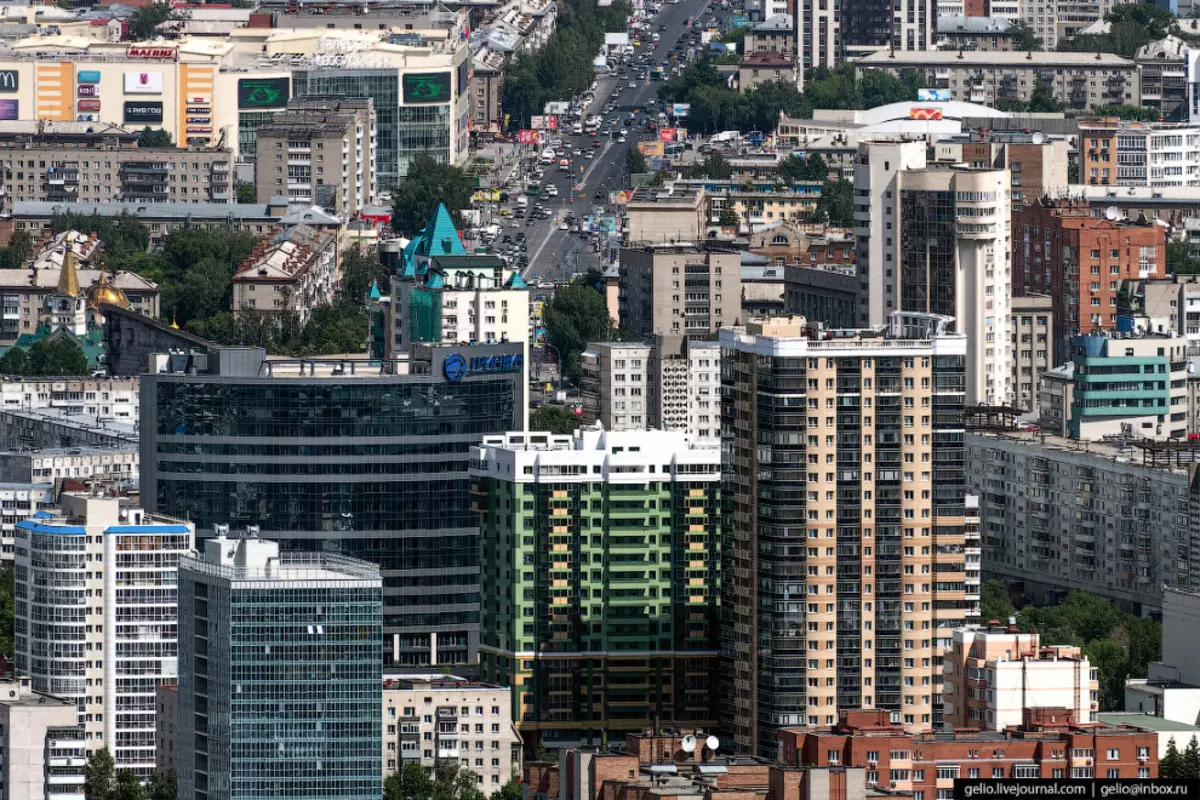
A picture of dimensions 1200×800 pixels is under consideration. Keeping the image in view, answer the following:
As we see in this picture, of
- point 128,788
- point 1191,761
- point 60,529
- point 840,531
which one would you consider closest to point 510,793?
point 128,788

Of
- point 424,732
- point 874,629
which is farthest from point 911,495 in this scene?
point 424,732

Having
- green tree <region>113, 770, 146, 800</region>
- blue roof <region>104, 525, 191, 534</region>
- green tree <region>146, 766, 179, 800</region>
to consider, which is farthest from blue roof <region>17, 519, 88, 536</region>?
green tree <region>113, 770, 146, 800</region>

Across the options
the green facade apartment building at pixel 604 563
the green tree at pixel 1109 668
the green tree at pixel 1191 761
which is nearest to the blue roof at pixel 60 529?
the green facade apartment building at pixel 604 563

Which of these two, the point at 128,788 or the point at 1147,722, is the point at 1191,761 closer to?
the point at 1147,722

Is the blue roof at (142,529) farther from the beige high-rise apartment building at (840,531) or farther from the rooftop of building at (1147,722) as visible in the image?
the rooftop of building at (1147,722)

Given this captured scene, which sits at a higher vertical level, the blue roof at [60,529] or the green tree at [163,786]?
the blue roof at [60,529]

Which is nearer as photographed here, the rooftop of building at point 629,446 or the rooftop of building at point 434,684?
the rooftop of building at point 434,684

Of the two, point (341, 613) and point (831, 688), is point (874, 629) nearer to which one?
point (831, 688)
